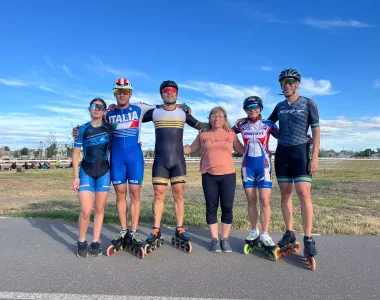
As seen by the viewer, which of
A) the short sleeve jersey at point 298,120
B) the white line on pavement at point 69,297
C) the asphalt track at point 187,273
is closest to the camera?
the white line on pavement at point 69,297

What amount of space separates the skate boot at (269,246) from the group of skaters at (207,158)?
2 centimetres

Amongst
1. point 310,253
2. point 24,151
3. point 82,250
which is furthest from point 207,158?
point 24,151

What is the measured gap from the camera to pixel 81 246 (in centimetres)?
446

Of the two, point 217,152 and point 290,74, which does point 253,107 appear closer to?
point 290,74

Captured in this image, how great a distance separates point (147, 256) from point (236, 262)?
1194 mm

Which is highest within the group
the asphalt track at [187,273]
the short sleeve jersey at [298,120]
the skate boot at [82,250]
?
the short sleeve jersey at [298,120]

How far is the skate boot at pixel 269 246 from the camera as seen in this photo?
13.9 ft

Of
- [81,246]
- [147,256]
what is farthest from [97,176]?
[147,256]

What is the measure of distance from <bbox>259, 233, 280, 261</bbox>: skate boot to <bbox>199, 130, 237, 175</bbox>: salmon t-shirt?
104 centimetres

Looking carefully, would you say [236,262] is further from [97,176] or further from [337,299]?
[97,176]

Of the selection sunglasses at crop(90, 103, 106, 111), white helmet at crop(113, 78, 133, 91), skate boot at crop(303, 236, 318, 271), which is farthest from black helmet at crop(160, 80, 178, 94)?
skate boot at crop(303, 236, 318, 271)

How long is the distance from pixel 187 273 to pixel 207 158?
1.73m

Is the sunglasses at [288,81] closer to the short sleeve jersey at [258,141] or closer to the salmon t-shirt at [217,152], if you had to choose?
the short sleeve jersey at [258,141]

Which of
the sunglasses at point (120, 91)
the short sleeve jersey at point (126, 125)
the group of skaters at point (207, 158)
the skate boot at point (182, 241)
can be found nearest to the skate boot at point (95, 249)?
the group of skaters at point (207, 158)
